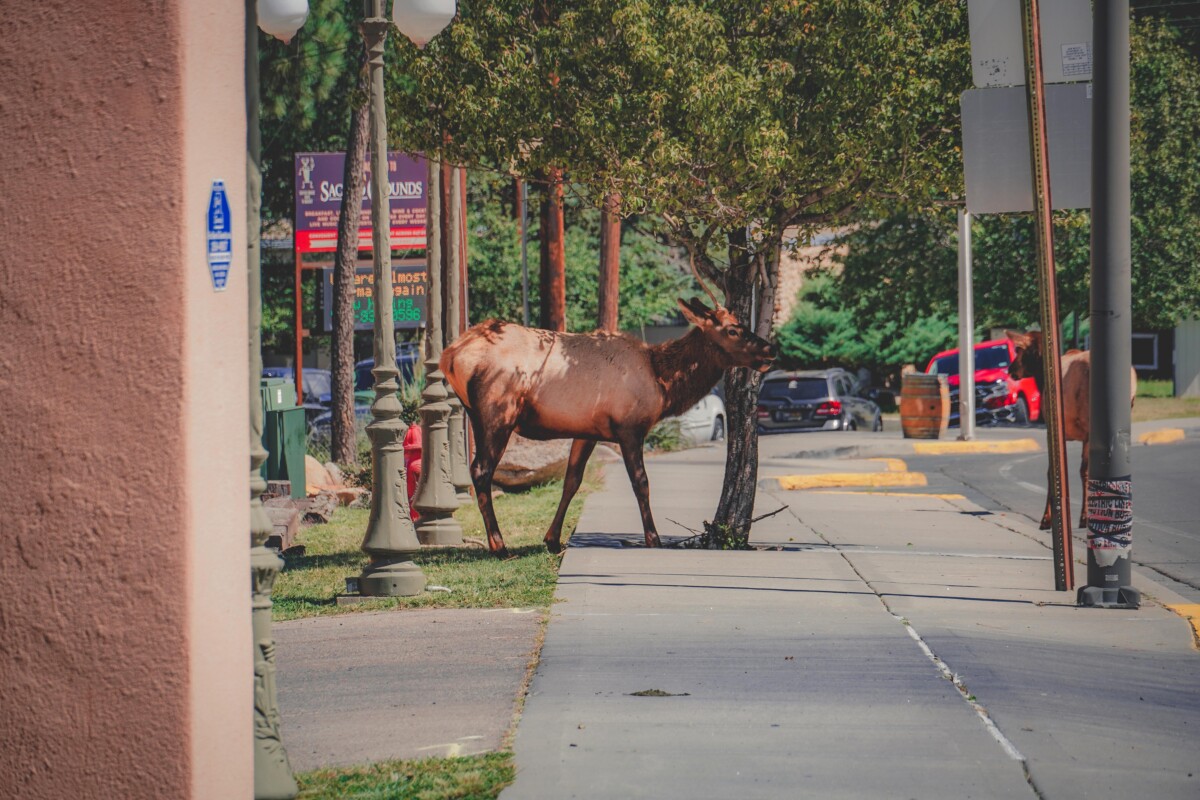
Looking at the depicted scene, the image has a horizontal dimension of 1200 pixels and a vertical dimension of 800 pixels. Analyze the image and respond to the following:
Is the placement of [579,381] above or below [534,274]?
below

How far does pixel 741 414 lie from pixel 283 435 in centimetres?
594

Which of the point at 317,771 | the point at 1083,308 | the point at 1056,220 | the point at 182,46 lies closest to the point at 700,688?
the point at 317,771

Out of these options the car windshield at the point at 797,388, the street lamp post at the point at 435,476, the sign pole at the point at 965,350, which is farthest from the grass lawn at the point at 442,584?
the car windshield at the point at 797,388

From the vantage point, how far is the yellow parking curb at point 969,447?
25.3 m

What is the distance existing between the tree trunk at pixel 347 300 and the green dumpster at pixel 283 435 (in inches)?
160

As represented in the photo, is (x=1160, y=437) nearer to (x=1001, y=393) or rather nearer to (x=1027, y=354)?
(x=1001, y=393)

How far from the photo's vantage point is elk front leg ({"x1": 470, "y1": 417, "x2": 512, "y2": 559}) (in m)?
11.5

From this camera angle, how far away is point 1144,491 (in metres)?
17.7

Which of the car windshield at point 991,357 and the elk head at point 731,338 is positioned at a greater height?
the elk head at point 731,338

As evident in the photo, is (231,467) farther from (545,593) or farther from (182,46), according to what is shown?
(545,593)

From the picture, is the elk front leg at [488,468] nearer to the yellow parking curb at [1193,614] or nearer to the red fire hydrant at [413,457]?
the red fire hydrant at [413,457]

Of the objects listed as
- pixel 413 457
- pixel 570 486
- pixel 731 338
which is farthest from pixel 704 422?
pixel 731 338

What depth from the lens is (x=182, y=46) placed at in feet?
15.1

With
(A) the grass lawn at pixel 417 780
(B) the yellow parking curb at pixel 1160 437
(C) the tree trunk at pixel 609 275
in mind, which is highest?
(C) the tree trunk at pixel 609 275
